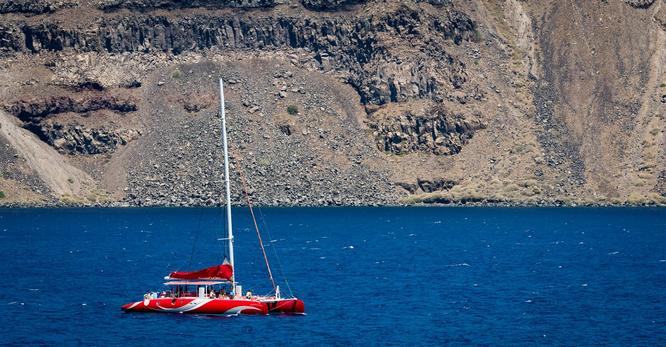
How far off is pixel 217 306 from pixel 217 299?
0.42 m

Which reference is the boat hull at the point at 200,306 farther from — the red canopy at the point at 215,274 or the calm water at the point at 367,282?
the red canopy at the point at 215,274

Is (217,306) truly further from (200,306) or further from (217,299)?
(200,306)

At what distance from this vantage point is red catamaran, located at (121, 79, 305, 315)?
90.6 m

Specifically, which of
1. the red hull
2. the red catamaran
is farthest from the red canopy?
the red hull

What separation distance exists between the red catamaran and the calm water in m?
0.69

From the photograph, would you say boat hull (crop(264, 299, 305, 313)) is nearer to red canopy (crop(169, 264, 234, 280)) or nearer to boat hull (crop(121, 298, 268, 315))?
boat hull (crop(121, 298, 268, 315))

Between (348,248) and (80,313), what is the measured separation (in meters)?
59.2

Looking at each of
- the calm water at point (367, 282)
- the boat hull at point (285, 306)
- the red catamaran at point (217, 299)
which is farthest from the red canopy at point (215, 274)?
the boat hull at point (285, 306)

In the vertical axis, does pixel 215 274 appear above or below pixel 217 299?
above

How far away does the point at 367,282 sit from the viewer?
372 ft

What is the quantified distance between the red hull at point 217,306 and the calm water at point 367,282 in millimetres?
542

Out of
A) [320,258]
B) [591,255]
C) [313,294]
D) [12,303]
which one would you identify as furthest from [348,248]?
[12,303]

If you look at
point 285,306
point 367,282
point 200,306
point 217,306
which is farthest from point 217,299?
point 367,282

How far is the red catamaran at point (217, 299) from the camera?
297 feet
